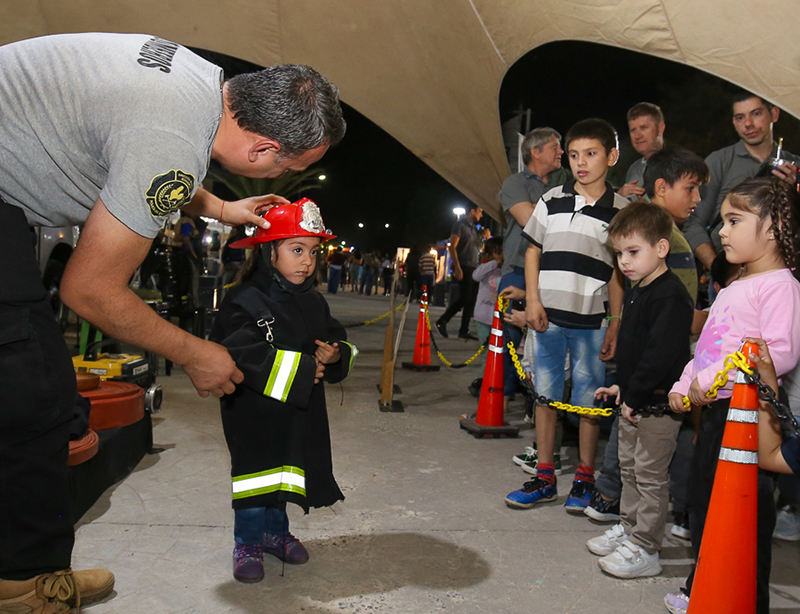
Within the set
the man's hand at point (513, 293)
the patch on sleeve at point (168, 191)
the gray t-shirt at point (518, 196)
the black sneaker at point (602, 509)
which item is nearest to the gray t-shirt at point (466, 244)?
the gray t-shirt at point (518, 196)

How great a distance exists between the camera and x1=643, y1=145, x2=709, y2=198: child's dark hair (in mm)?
3490

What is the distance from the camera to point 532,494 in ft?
11.6

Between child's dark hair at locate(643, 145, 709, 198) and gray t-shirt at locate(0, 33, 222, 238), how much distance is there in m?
2.66

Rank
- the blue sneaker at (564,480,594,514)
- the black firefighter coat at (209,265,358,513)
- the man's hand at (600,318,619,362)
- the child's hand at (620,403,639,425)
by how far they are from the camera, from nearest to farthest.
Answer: the black firefighter coat at (209,265,358,513) → the child's hand at (620,403,639,425) → the blue sneaker at (564,480,594,514) → the man's hand at (600,318,619,362)

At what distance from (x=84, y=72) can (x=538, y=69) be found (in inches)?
306

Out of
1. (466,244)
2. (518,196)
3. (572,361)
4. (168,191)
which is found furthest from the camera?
(466,244)

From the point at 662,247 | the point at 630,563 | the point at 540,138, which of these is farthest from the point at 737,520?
the point at 540,138

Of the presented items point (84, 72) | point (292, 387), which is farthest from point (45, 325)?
point (292, 387)

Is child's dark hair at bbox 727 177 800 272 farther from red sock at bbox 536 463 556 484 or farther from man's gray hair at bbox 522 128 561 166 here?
man's gray hair at bbox 522 128 561 166

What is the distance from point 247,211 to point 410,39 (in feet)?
12.4

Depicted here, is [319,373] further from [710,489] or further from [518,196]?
[518,196]

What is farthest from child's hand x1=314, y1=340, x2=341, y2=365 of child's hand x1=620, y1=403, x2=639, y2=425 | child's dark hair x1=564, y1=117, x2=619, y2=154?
child's dark hair x1=564, y1=117, x2=619, y2=154

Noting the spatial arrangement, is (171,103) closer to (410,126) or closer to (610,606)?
(610,606)

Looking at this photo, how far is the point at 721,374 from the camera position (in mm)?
2150
